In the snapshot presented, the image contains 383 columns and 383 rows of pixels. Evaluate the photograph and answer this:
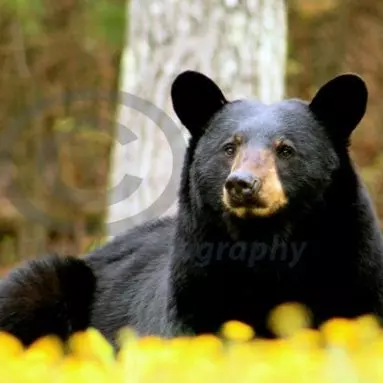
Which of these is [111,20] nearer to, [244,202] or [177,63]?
[177,63]

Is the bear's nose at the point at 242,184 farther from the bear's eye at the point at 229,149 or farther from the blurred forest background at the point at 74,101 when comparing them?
the blurred forest background at the point at 74,101

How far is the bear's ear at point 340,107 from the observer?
468 centimetres

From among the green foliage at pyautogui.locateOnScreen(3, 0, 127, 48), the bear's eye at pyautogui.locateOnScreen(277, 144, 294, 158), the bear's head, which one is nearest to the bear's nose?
the bear's head

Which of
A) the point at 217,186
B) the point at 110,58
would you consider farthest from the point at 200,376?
the point at 110,58

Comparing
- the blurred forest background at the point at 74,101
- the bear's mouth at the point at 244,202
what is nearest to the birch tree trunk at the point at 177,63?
the bear's mouth at the point at 244,202

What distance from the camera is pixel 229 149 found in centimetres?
453

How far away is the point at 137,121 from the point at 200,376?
18.0 ft

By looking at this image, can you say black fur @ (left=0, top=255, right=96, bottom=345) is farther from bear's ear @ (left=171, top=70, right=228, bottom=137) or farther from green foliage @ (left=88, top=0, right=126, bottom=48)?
green foliage @ (left=88, top=0, right=126, bottom=48)

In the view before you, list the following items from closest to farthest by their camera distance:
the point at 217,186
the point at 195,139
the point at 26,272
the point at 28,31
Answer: the point at 217,186
the point at 195,139
the point at 26,272
the point at 28,31

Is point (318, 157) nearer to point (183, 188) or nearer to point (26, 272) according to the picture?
point (183, 188)

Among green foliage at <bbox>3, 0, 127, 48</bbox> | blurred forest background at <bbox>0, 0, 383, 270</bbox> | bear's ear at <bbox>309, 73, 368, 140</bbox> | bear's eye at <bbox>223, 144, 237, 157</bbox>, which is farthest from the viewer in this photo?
blurred forest background at <bbox>0, 0, 383, 270</bbox>

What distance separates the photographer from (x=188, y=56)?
7.14 meters

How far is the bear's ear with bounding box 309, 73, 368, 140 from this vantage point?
15.4 feet

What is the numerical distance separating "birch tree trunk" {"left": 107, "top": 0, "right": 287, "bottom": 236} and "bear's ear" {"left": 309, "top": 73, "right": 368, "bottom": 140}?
7.63 feet
